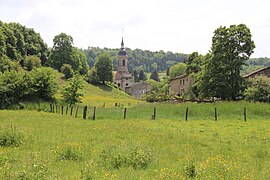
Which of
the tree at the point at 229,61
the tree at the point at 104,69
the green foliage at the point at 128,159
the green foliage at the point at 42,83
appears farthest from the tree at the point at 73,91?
the tree at the point at 104,69

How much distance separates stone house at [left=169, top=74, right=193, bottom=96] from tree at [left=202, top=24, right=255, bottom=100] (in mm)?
35134

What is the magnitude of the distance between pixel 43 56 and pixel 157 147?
350 feet

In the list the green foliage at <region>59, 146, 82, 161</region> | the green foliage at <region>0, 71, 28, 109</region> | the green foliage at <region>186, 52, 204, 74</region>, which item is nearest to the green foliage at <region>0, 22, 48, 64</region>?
the green foliage at <region>0, 71, 28, 109</region>

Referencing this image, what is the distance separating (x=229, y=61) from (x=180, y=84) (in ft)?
147

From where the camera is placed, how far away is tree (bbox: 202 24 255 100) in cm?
5028

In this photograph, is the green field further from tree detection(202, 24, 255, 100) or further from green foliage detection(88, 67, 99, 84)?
green foliage detection(88, 67, 99, 84)

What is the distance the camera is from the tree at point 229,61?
50.3 meters

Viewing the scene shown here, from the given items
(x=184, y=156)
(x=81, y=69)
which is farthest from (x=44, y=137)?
(x=81, y=69)

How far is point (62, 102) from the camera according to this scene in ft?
186

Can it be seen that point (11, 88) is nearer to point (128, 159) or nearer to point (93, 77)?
point (128, 159)

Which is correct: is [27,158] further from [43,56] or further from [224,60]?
[43,56]

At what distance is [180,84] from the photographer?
95.3 metres

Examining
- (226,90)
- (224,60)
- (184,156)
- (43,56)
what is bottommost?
(184,156)

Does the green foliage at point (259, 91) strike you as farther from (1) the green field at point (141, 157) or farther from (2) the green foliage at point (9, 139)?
(2) the green foliage at point (9, 139)
